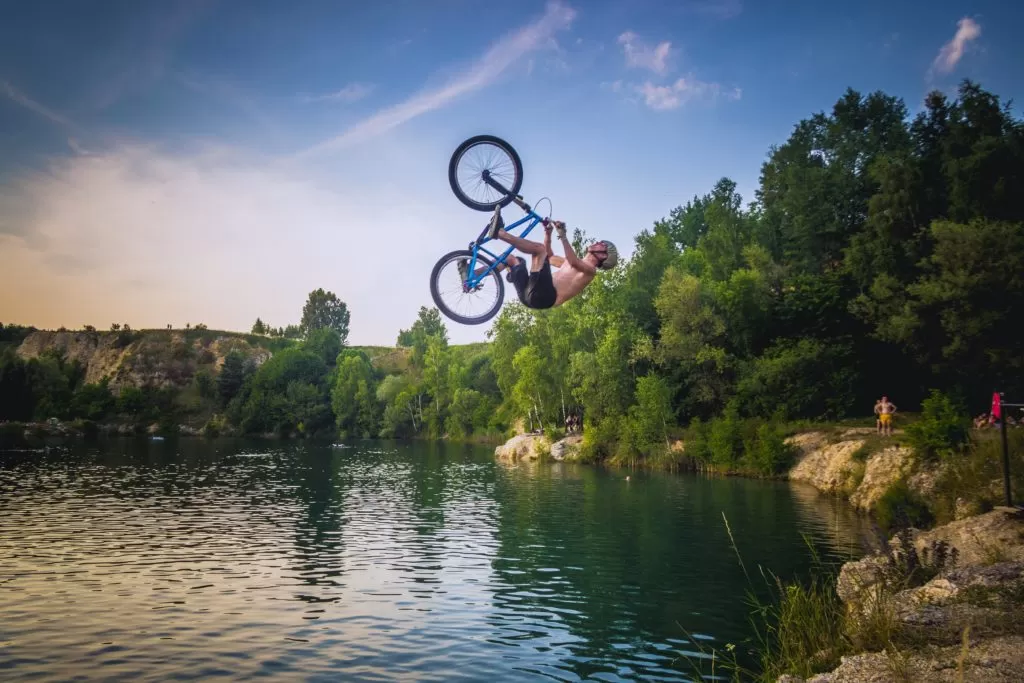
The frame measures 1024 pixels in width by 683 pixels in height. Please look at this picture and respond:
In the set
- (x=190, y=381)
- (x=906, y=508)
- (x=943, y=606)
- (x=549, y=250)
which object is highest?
(x=190, y=381)

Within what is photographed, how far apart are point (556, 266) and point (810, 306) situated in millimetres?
44262

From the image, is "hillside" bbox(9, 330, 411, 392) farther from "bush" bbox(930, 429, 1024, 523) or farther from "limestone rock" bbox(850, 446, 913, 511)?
"bush" bbox(930, 429, 1024, 523)

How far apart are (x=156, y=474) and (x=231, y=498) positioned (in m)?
15.0

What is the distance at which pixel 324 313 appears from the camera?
191m

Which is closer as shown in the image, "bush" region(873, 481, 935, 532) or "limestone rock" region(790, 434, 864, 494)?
"bush" region(873, 481, 935, 532)

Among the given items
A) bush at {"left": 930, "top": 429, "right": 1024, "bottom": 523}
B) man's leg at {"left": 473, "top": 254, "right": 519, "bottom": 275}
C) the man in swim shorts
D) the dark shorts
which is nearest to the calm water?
bush at {"left": 930, "top": 429, "right": 1024, "bottom": 523}

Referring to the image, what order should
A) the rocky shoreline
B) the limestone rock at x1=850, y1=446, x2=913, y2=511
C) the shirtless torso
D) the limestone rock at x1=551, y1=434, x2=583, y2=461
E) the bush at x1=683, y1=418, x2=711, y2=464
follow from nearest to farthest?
1. the rocky shoreline
2. the shirtless torso
3. the limestone rock at x1=850, y1=446, x2=913, y2=511
4. the bush at x1=683, y1=418, x2=711, y2=464
5. the limestone rock at x1=551, y1=434, x2=583, y2=461

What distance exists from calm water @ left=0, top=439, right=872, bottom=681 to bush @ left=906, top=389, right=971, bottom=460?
4.07 meters

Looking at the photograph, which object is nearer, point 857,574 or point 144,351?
point 857,574

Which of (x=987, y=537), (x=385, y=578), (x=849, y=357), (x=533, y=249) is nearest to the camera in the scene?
(x=533, y=249)

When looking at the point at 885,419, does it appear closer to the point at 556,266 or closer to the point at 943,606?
the point at 943,606

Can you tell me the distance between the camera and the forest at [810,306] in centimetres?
3969

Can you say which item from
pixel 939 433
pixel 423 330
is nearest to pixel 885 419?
pixel 939 433

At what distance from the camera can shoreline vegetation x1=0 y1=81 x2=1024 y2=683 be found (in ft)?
35.3
